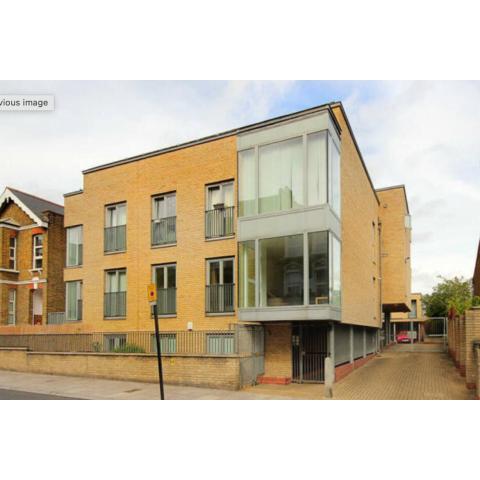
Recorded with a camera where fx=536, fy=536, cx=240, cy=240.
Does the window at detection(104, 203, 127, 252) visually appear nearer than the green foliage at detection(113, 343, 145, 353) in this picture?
No

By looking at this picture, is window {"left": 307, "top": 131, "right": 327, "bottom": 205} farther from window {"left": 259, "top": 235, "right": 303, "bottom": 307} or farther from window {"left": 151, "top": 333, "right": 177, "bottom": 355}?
window {"left": 151, "top": 333, "right": 177, "bottom": 355}

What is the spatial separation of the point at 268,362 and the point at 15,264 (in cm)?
1701

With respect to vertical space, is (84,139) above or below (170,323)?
above

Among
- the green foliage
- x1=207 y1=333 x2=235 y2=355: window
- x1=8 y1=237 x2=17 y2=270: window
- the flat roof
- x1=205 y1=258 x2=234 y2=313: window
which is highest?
the flat roof

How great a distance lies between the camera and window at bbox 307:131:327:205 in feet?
53.7

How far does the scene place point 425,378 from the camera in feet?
61.3

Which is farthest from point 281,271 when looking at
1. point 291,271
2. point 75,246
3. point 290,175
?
point 75,246

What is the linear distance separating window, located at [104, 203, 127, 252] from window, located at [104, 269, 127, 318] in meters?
1.03

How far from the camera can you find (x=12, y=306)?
28.2m

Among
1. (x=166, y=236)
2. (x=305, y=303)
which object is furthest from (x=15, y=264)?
(x=305, y=303)

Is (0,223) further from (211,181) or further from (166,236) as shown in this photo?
(211,181)

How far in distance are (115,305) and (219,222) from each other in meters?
5.93

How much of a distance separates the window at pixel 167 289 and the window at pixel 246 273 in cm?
358

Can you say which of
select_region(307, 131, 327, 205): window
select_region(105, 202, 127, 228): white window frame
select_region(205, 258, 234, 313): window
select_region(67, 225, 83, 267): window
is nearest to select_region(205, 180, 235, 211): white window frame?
select_region(205, 258, 234, 313): window
